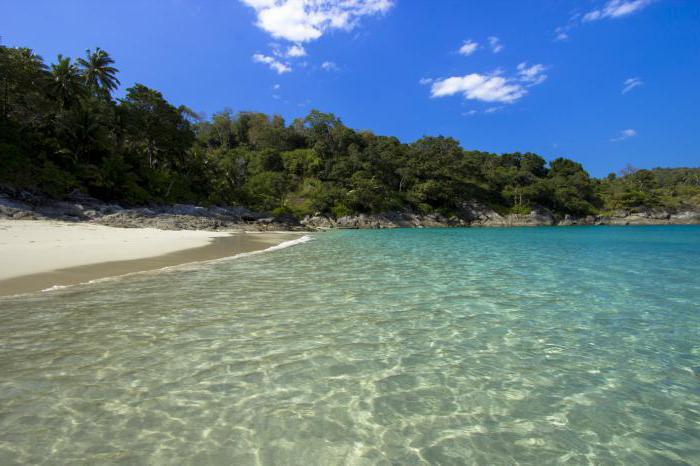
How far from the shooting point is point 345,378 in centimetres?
474

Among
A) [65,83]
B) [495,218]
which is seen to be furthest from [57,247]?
[495,218]

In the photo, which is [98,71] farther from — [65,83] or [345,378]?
[345,378]

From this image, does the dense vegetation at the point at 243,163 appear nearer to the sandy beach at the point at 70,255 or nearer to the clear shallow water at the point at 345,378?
the sandy beach at the point at 70,255

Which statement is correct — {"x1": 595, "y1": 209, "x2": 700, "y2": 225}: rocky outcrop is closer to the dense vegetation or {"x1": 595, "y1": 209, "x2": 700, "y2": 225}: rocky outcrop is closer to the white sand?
the dense vegetation

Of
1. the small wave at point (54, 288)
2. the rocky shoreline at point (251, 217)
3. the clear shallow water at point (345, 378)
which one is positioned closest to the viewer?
the clear shallow water at point (345, 378)

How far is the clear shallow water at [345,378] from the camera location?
10.9ft

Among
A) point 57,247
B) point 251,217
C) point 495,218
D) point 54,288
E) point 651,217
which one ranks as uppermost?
point 251,217

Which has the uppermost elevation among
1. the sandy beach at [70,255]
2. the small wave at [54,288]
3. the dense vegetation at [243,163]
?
the dense vegetation at [243,163]

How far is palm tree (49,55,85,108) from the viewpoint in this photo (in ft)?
137

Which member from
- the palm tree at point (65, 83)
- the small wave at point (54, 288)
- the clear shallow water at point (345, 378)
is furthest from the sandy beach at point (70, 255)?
the palm tree at point (65, 83)

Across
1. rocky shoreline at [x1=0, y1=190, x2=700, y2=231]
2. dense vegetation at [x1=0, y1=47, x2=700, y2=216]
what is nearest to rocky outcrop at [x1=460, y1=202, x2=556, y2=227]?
rocky shoreline at [x1=0, y1=190, x2=700, y2=231]

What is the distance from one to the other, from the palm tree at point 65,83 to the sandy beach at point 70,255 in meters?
28.5

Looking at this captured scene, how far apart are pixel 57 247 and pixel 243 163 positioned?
59605 mm

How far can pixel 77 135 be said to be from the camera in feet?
134
